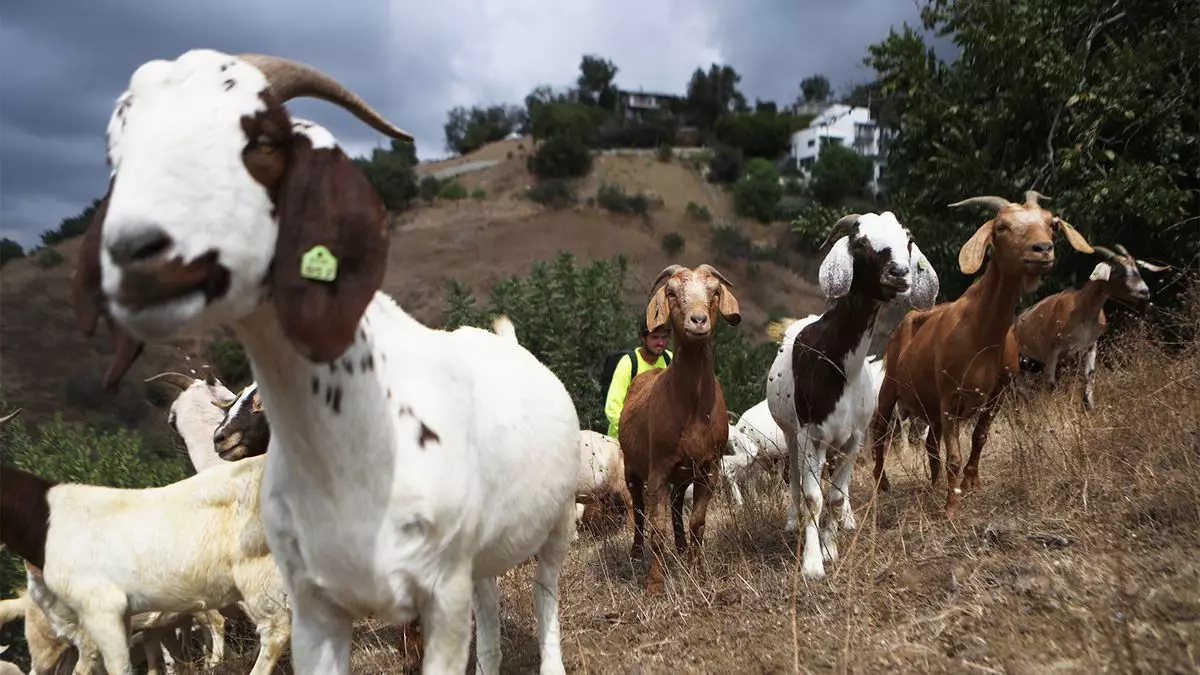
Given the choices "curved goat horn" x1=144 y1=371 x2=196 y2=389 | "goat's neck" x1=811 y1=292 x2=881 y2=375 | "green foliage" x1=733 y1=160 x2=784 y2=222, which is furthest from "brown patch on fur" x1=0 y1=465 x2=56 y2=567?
"green foliage" x1=733 y1=160 x2=784 y2=222

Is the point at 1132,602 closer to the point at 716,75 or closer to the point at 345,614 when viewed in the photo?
the point at 345,614

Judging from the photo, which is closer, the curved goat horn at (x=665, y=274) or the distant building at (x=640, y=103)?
the curved goat horn at (x=665, y=274)

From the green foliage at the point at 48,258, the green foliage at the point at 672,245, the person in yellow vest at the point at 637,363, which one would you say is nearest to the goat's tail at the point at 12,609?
the person in yellow vest at the point at 637,363

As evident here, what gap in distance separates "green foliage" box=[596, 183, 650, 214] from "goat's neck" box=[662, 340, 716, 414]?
178ft

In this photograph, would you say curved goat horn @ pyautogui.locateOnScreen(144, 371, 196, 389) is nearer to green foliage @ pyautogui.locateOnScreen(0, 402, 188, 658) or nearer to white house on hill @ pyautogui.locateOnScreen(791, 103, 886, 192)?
green foliage @ pyautogui.locateOnScreen(0, 402, 188, 658)

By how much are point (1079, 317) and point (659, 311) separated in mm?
7204

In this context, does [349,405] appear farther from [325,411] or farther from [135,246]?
[135,246]

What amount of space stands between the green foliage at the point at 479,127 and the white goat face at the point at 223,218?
8738 cm

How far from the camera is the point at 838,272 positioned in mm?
4875

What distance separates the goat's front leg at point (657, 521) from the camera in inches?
195

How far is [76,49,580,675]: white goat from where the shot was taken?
6.31 feet

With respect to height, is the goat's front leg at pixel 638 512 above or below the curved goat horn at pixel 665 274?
below

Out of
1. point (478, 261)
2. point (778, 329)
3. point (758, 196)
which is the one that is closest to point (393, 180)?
point (478, 261)

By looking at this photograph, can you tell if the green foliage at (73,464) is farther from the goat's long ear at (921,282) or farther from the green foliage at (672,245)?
the green foliage at (672,245)
